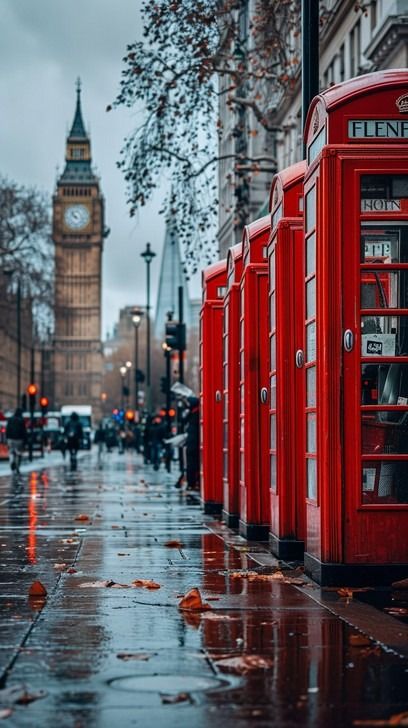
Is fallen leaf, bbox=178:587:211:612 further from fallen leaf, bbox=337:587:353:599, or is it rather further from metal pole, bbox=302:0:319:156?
metal pole, bbox=302:0:319:156

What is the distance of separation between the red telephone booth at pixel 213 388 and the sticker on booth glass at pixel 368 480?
9.78m

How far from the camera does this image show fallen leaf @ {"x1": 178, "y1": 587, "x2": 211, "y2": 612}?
832cm

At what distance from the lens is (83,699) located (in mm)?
5598

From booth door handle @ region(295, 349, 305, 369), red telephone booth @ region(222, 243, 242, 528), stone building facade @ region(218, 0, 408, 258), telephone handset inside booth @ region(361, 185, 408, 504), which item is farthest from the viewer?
stone building facade @ region(218, 0, 408, 258)

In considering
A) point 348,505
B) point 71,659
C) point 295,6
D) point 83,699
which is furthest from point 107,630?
point 295,6

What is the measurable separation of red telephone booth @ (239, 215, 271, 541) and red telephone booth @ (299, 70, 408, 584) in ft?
13.6

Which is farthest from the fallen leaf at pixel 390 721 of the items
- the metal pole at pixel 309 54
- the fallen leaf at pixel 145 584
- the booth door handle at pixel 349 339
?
the metal pole at pixel 309 54

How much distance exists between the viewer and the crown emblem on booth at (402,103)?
33.1ft

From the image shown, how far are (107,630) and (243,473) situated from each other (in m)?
7.68

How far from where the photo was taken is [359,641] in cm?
702

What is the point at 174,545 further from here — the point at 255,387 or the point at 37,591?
the point at 37,591

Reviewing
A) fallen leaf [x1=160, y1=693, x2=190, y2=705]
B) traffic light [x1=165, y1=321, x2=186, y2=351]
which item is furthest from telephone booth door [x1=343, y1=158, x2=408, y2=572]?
traffic light [x1=165, y1=321, x2=186, y2=351]

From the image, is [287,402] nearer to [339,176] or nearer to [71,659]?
[339,176]

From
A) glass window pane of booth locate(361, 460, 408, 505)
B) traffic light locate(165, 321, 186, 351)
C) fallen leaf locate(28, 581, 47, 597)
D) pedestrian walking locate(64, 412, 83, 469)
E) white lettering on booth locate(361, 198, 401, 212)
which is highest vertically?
traffic light locate(165, 321, 186, 351)
